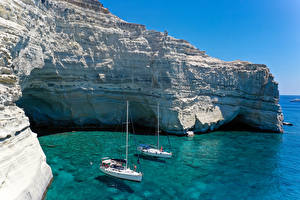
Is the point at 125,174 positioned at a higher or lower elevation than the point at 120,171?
lower

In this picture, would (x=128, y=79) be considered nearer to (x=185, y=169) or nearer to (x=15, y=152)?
(x=185, y=169)

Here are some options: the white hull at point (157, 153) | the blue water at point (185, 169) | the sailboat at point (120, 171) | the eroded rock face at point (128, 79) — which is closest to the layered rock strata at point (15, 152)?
the blue water at point (185, 169)

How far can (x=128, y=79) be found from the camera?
32594mm

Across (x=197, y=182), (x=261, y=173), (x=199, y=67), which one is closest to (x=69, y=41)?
(x=199, y=67)

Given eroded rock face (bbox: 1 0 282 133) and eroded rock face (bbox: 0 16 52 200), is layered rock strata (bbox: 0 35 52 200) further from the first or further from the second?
eroded rock face (bbox: 1 0 282 133)

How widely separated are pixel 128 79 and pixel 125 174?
1937 cm

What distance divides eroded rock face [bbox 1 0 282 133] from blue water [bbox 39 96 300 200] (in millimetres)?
5407

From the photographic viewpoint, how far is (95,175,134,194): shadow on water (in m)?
15.2

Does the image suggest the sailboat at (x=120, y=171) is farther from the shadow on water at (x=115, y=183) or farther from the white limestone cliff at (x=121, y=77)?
the white limestone cliff at (x=121, y=77)

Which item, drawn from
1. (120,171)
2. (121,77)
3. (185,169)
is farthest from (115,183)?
(121,77)

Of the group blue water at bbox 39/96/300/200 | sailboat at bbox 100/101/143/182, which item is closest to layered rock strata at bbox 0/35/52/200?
blue water at bbox 39/96/300/200

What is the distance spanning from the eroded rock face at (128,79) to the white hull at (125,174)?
16.5m

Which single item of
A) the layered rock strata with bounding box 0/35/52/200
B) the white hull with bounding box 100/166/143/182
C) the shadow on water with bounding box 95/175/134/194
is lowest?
the shadow on water with bounding box 95/175/134/194

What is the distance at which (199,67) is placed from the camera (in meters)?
35.3
